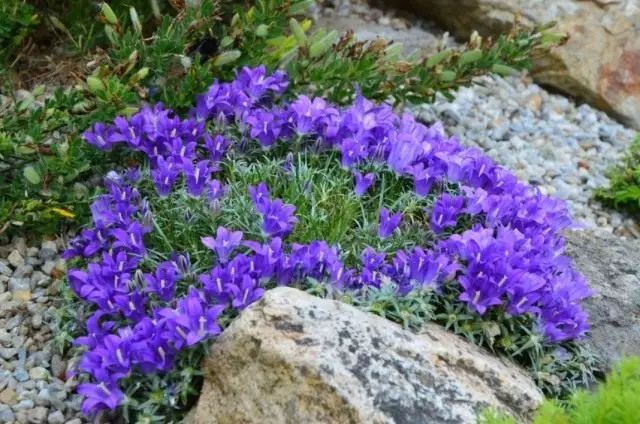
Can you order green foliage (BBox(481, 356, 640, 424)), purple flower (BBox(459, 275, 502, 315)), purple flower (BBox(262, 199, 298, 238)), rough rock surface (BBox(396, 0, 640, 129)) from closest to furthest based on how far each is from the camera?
green foliage (BBox(481, 356, 640, 424)) → purple flower (BBox(459, 275, 502, 315)) → purple flower (BBox(262, 199, 298, 238)) → rough rock surface (BBox(396, 0, 640, 129))

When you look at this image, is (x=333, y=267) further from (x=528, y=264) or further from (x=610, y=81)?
(x=610, y=81)

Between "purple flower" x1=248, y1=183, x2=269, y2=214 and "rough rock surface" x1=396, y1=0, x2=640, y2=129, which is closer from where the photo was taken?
"purple flower" x1=248, y1=183, x2=269, y2=214

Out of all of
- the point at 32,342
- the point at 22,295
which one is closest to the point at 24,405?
the point at 32,342

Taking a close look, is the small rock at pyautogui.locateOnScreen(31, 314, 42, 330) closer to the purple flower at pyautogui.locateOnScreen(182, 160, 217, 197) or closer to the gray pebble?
the gray pebble

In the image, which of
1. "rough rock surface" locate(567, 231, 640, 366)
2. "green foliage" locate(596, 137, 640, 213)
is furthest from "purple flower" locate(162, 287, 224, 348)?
"green foliage" locate(596, 137, 640, 213)

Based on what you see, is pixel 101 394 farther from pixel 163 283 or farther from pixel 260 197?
pixel 260 197

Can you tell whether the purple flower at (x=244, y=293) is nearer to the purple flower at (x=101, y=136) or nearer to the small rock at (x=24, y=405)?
the small rock at (x=24, y=405)
